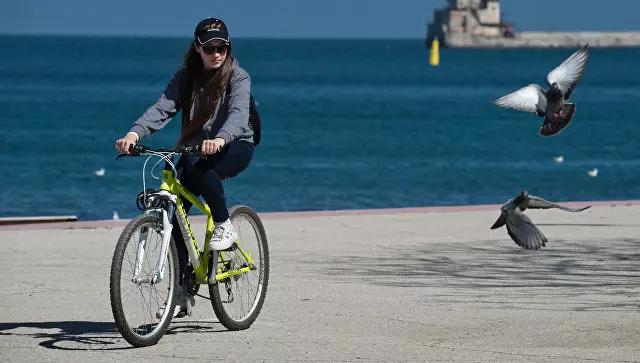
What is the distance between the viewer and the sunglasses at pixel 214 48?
6.61 m

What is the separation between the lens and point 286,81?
369 feet

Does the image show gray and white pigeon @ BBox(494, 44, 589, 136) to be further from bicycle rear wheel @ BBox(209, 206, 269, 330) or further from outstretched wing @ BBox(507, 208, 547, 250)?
bicycle rear wheel @ BBox(209, 206, 269, 330)

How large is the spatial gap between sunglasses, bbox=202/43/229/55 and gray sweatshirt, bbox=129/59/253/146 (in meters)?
0.13

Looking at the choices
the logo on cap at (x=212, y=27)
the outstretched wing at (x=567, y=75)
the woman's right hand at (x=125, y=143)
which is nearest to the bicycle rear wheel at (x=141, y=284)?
the woman's right hand at (x=125, y=143)

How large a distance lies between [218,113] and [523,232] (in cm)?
279

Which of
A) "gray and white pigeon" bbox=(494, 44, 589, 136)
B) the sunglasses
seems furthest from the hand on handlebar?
"gray and white pigeon" bbox=(494, 44, 589, 136)

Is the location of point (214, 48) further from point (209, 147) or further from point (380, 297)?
point (380, 297)

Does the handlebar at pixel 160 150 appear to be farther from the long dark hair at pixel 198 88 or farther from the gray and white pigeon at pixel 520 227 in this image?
the gray and white pigeon at pixel 520 227

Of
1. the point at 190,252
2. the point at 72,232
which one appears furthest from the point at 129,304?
the point at 72,232

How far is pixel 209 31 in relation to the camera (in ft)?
21.6

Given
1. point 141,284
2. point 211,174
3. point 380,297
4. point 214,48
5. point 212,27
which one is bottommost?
point 380,297

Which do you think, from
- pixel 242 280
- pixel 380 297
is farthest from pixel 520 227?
pixel 242 280

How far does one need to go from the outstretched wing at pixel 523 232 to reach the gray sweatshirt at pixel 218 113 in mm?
2520

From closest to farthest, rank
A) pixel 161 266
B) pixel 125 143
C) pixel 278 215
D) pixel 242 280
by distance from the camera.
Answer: pixel 125 143 → pixel 161 266 → pixel 242 280 → pixel 278 215
